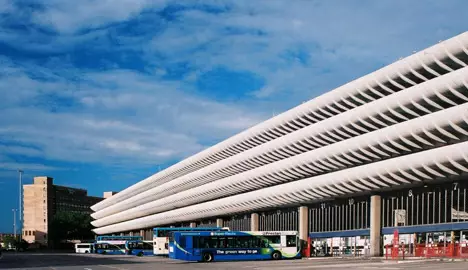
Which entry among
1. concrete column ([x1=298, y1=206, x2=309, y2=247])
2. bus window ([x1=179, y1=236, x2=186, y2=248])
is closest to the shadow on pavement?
bus window ([x1=179, y1=236, x2=186, y2=248])

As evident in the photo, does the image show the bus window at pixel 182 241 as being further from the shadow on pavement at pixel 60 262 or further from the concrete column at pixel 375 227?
the concrete column at pixel 375 227

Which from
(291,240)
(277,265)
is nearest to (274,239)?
(291,240)

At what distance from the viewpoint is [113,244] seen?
337ft

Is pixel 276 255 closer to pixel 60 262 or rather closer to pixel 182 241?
pixel 182 241

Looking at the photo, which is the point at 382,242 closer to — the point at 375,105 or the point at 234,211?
the point at 375,105

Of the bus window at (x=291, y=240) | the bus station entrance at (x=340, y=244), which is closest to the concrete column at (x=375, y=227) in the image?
the bus station entrance at (x=340, y=244)

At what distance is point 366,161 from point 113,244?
Result: 53.2 m

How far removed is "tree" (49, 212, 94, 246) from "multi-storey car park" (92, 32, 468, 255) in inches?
3392

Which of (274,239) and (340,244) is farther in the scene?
(340,244)

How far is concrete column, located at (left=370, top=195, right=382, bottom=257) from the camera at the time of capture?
189 feet

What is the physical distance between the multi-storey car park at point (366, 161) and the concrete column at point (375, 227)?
0.28 feet

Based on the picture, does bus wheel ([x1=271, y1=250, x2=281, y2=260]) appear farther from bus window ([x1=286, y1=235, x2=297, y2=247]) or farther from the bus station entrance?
the bus station entrance

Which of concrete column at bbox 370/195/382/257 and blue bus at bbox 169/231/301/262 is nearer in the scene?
blue bus at bbox 169/231/301/262

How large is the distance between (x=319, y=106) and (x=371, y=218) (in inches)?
572
